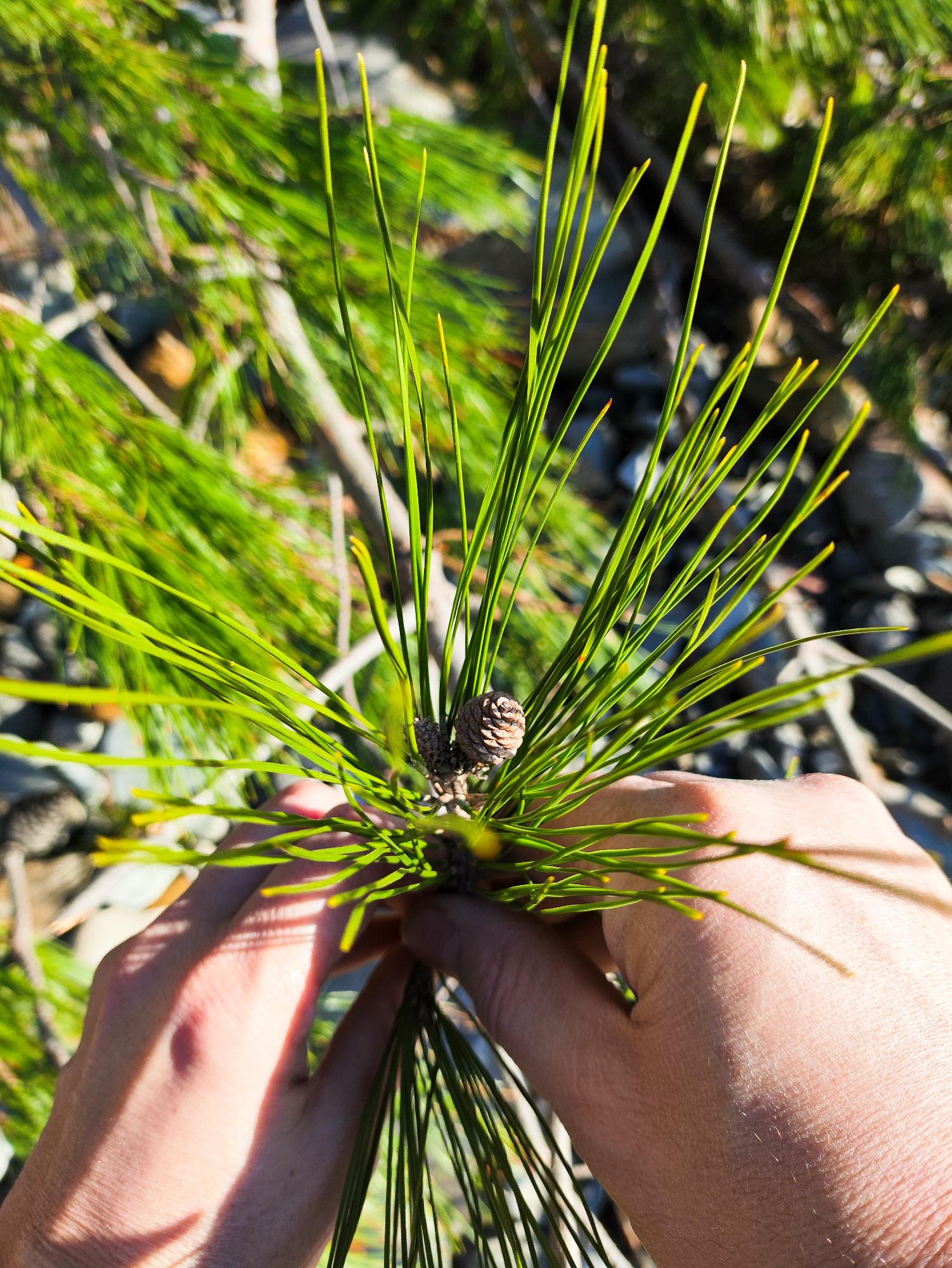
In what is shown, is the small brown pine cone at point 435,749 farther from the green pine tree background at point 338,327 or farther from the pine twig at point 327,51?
the pine twig at point 327,51

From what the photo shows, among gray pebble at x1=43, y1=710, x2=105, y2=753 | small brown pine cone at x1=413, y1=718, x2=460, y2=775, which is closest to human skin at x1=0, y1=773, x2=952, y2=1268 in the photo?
small brown pine cone at x1=413, y1=718, x2=460, y2=775

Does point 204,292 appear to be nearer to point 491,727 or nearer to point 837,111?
point 491,727

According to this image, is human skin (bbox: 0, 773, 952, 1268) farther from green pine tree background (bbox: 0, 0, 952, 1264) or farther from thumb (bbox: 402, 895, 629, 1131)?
green pine tree background (bbox: 0, 0, 952, 1264)

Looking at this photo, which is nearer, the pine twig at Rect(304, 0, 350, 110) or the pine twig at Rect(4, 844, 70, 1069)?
the pine twig at Rect(4, 844, 70, 1069)

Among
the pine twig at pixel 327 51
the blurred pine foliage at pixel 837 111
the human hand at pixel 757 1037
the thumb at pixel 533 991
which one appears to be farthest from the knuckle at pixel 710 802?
the blurred pine foliage at pixel 837 111

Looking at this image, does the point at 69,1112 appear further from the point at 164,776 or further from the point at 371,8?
the point at 371,8

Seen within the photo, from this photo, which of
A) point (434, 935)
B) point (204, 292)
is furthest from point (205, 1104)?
point (204, 292)

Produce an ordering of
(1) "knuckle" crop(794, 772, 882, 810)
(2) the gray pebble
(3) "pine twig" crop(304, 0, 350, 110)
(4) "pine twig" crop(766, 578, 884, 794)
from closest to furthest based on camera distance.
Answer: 1. (1) "knuckle" crop(794, 772, 882, 810)
2. (3) "pine twig" crop(304, 0, 350, 110)
3. (4) "pine twig" crop(766, 578, 884, 794)
4. (2) the gray pebble
